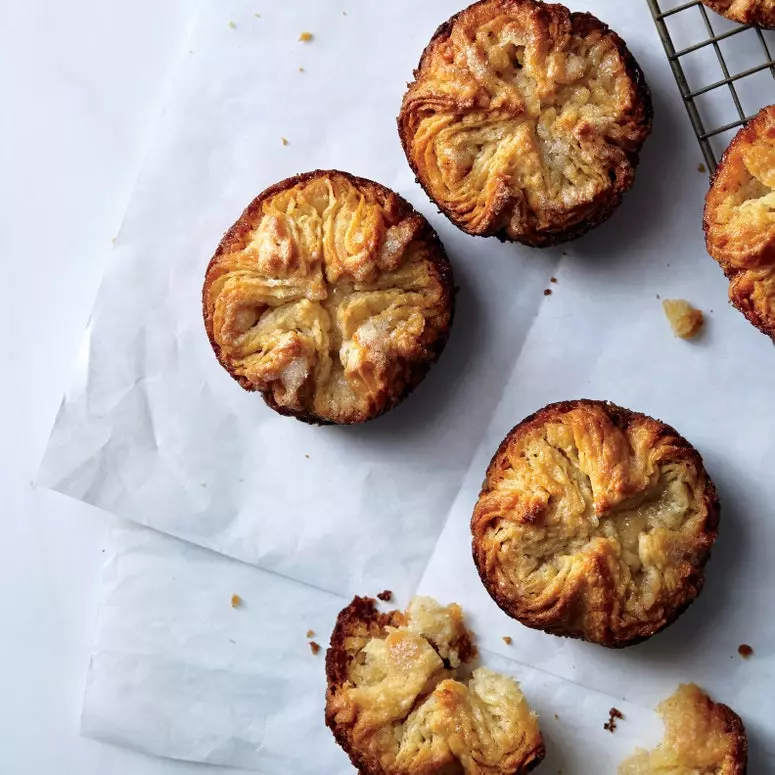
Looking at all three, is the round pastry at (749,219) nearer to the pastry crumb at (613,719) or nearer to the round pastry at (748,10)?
the round pastry at (748,10)

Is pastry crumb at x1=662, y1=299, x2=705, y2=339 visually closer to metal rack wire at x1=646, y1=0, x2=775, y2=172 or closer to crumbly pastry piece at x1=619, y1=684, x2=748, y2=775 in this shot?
metal rack wire at x1=646, y1=0, x2=775, y2=172

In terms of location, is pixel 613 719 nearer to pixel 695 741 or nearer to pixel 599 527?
pixel 695 741

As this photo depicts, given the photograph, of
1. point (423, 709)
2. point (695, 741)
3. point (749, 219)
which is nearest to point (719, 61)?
point (749, 219)

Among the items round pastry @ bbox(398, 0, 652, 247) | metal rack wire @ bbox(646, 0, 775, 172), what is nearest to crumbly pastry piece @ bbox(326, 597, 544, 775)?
round pastry @ bbox(398, 0, 652, 247)

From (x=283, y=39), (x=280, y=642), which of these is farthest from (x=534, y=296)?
(x=280, y=642)

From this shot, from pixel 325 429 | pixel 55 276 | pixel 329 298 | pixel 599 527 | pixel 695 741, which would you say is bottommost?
pixel 695 741
